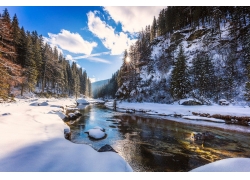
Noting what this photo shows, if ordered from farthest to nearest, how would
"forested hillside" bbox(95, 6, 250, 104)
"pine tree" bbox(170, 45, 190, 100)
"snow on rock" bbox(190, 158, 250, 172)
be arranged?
"pine tree" bbox(170, 45, 190, 100)
"forested hillside" bbox(95, 6, 250, 104)
"snow on rock" bbox(190, 158, 250, 172)

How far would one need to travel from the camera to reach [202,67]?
2591 centimetres

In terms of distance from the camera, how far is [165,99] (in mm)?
28266

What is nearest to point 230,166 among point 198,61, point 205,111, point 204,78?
point 205,111

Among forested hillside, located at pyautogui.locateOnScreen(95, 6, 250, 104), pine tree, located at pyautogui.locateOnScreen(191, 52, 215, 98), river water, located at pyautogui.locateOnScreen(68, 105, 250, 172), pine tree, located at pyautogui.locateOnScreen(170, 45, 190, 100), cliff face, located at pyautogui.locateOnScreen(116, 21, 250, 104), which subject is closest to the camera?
river water, located at pyautogui.locateOnScreen(68, 105, 250, 172)

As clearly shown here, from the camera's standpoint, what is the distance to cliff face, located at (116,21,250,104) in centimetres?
2359

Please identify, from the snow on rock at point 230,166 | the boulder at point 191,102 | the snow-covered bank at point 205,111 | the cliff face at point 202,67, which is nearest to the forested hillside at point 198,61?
the cliff face at point 202,67

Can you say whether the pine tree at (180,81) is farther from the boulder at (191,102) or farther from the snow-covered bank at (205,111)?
the snow-covered bank at (205,111)

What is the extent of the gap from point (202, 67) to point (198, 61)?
1.62 metres


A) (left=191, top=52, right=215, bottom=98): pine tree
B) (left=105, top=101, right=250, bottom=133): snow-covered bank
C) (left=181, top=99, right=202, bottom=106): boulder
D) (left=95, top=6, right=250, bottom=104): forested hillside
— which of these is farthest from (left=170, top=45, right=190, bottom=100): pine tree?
(left=105, top=101, right=250, bottom=133): snow-covered bank

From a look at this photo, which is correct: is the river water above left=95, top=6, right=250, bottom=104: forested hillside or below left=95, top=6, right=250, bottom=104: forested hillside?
below

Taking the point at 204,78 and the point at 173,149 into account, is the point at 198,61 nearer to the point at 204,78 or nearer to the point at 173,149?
the point at 204,78

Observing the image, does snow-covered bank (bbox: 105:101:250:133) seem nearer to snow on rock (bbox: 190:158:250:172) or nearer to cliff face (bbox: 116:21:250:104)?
cliff face (bbox: 116:21:250:104)
